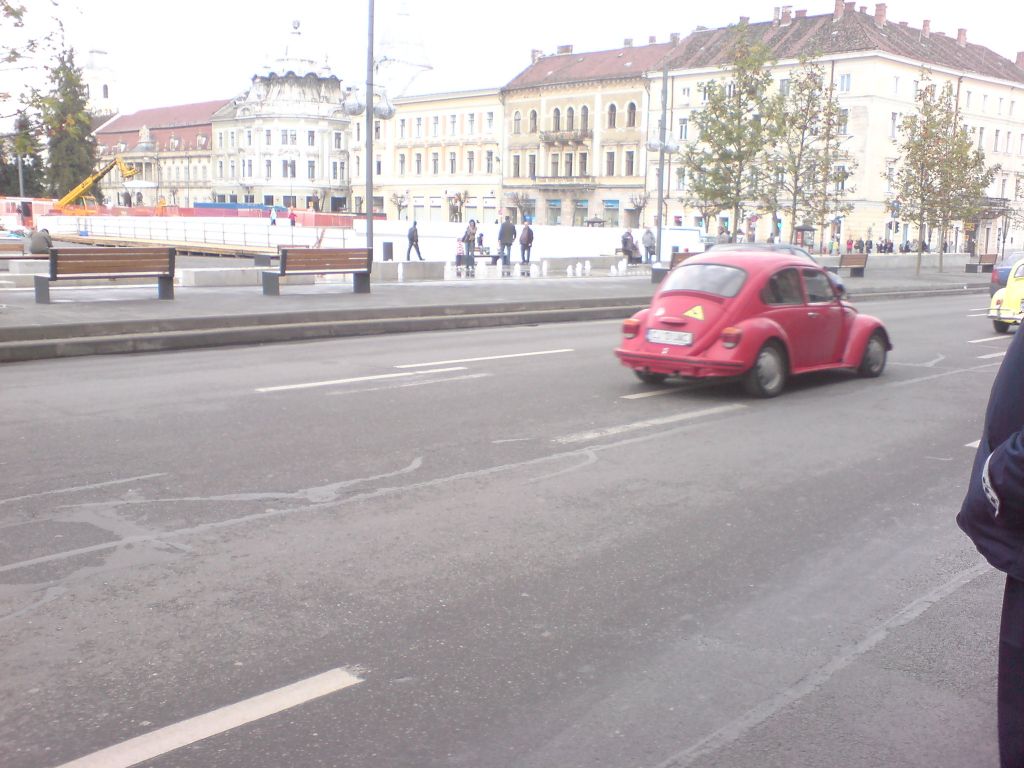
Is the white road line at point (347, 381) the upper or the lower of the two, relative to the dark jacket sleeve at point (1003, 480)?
lower

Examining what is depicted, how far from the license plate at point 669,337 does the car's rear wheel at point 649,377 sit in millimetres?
602

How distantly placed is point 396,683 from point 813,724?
1.57 m

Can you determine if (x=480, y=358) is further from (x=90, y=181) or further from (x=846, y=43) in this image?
(x=846, y=43)

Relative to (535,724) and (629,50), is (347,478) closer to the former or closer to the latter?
(535,724)

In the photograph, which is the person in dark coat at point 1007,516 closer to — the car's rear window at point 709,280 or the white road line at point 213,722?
the white road line at point 213,722

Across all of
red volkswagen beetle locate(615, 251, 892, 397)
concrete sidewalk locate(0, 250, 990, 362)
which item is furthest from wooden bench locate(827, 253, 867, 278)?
red volkswagen beetle locate(615, 251, 892, 397)

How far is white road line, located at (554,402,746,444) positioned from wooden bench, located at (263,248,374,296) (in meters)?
12.1

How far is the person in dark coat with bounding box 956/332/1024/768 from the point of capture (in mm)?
2615

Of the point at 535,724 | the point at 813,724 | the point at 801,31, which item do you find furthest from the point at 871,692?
the point at 801,31

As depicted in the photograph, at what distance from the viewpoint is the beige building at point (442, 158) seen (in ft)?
316

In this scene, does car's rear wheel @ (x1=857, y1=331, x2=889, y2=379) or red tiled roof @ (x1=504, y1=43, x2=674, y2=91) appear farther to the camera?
red tiled roof @ (x1=504, y1=43, x2=674, y2=91)

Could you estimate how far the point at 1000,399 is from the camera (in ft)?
9.17

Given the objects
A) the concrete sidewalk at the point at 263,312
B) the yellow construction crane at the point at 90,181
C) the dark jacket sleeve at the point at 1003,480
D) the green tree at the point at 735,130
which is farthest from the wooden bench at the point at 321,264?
the yellow construction crane at the point at 90,181

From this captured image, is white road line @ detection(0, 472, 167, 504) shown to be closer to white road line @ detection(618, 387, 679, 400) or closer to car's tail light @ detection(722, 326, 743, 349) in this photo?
white road line @ detection(618, 387, 679, 400)
